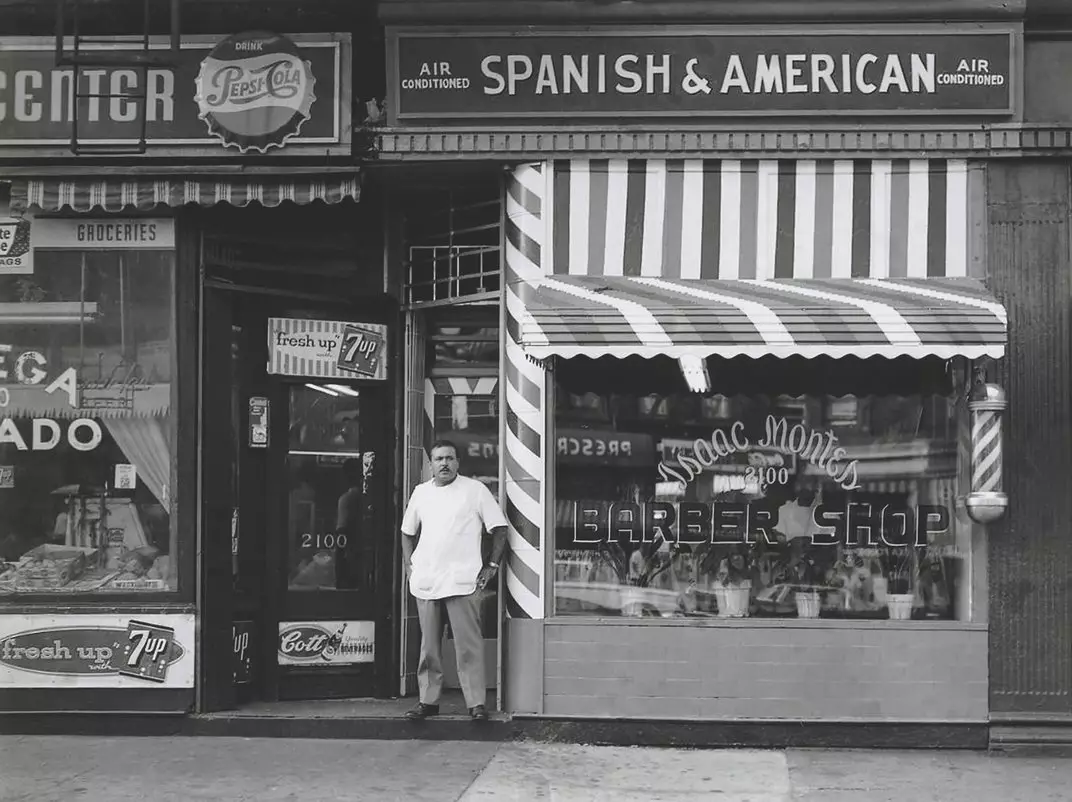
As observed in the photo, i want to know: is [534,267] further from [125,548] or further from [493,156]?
[125,548]

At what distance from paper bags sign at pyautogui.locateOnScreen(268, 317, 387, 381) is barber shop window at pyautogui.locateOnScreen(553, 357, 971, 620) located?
172cm

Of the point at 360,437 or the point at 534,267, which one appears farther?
the point at 360,437

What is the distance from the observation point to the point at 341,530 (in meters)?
10.5

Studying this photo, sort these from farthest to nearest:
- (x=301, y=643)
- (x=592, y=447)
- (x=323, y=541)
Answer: (x=323, y=541) → (x=301, y=643) → (x=592, y=447)

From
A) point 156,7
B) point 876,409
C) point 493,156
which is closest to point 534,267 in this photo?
point 493,156

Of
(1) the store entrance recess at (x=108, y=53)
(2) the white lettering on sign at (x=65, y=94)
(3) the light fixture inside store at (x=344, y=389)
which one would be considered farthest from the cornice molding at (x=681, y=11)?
(3) the light fixture inside store at (x=344, y=389)

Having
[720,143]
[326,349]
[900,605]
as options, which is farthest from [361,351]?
[900,605]

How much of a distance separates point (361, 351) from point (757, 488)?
3113 mm

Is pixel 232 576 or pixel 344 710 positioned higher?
pixel 232 576

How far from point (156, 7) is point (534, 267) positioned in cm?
313

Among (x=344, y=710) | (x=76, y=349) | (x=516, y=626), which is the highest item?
(x=76, y=349)

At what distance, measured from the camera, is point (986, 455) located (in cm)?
905

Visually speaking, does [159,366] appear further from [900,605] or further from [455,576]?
[900,605]

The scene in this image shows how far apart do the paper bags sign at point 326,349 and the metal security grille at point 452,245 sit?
0.46m
